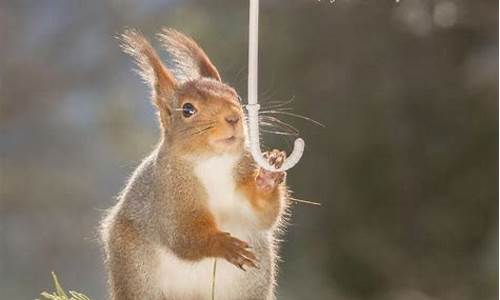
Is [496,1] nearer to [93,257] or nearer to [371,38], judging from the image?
[371,38]

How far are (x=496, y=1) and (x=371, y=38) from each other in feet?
0.62

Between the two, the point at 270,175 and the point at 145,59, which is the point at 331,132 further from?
the point at 145,59

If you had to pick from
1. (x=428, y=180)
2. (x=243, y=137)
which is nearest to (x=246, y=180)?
(x=243, y=137)

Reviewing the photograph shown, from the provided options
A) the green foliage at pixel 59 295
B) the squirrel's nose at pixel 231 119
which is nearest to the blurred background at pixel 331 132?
the green foliage at pixel 59 295

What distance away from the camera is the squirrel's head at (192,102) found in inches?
39.0

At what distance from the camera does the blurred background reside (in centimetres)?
109

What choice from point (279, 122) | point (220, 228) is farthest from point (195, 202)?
point (279, 122)

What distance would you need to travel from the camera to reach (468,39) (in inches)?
44.2

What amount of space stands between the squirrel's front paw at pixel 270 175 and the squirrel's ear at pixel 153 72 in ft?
0.44

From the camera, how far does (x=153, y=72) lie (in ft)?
3.38

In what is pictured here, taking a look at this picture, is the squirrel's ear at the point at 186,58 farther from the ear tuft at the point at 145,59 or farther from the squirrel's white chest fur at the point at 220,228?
the squirrel's white chest fur at the point at 220,228

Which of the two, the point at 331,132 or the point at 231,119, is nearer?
the point at 231,119

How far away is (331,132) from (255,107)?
14 centimetres

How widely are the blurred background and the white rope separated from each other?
0.05 ft
